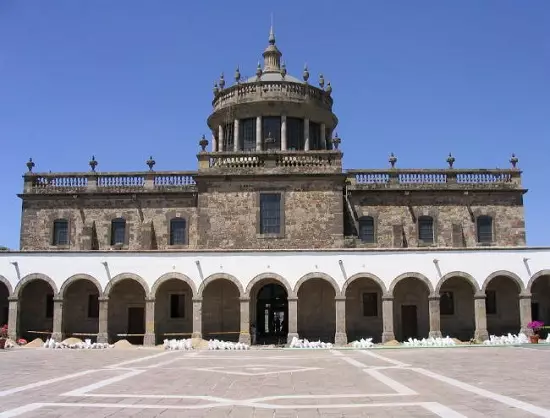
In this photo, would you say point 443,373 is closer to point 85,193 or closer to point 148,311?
point 148,311

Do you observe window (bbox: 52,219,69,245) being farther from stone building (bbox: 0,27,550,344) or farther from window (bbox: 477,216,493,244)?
window (bbox: 477,216,493,244)

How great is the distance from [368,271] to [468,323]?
20.1 ft

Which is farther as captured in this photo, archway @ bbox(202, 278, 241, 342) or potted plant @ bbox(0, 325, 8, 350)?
archway @ bbox(202, 278, 241, 342)

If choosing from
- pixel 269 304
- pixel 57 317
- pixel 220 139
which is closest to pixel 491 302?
pixel 269 304

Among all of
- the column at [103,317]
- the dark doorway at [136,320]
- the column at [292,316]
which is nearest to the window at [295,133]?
the column at [292,316]

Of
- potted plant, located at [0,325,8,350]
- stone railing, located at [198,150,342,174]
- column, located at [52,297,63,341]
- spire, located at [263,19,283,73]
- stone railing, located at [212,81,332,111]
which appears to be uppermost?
spire, located at [263,19,283,73]

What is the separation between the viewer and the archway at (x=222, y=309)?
1208 inches

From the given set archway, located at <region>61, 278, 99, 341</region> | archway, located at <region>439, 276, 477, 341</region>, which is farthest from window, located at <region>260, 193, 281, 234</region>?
archway, located at <region>61, 278, 99, 341</region>

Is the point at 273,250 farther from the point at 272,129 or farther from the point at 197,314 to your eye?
the point at 272,129

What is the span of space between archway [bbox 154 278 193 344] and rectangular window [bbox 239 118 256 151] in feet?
33.1

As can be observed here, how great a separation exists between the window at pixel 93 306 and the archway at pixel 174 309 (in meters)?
3.37

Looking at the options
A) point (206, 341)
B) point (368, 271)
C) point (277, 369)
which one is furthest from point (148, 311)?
point (277, 369)

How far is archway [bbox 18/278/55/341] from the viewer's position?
32.0 m

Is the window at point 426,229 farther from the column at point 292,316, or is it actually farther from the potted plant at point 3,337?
the potted plant at point 3,337
